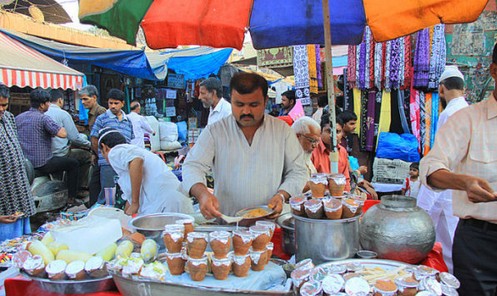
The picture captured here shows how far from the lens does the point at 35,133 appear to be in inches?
205

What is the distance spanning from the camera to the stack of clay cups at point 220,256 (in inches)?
54.7

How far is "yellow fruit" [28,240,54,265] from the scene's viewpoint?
→ 1524 mm

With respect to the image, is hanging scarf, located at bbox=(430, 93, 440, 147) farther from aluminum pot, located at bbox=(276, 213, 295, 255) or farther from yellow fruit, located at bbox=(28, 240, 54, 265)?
yellow fruit, located at bbox=(28, 240, 54, 265)

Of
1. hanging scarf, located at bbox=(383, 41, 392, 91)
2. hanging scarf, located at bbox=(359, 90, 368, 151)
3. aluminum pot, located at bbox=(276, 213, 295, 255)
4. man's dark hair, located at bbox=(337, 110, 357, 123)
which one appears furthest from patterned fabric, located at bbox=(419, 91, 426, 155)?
aluminum pot, located at bbox=(276, 213, 295, 255)

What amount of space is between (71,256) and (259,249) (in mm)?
726

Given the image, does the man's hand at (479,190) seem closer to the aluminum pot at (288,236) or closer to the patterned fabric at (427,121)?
the aluminum pot at (288,236)

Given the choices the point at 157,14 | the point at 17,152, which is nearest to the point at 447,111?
the point at 157,14

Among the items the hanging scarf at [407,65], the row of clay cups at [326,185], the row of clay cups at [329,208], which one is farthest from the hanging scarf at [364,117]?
the row of clay cups at [329,208]

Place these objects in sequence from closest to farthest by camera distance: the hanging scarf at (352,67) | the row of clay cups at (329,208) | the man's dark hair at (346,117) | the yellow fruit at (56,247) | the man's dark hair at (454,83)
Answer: the row of clay cups at (329,208) → the yellow fruit at (56,247) → the man's dark hair at (454,83) → the man's dark hair at (346,117) → the hanging scarf at (352,67)

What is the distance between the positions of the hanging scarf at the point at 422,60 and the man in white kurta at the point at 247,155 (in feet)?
11.9

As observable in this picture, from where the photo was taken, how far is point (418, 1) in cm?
205

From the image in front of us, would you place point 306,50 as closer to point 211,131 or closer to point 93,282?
point 211,131

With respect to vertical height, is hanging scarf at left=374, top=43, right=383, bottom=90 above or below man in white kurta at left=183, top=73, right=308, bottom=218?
above

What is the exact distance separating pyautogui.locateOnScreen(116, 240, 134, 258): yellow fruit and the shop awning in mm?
3761
